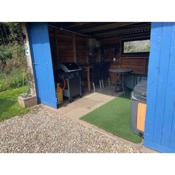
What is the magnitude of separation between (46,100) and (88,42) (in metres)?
3.10

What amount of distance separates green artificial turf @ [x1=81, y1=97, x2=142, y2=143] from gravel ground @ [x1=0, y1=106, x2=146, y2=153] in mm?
200

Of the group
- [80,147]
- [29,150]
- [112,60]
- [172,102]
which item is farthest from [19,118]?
[112,60]

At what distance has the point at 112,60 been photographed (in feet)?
21.5

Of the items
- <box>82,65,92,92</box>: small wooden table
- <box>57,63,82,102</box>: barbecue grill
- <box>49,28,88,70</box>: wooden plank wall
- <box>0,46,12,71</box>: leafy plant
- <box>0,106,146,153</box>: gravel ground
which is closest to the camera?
<box>0,106,146,153</box>: gravel ground

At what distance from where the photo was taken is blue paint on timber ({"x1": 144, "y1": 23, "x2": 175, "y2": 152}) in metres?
1.77

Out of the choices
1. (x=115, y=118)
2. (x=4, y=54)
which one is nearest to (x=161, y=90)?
(x=115, y=118)

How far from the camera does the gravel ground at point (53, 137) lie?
236 centimetres

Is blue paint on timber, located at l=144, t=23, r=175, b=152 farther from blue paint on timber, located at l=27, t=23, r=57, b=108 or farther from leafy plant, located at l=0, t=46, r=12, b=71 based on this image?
leafy plant, located at l=0, t=46, r=12, b=71

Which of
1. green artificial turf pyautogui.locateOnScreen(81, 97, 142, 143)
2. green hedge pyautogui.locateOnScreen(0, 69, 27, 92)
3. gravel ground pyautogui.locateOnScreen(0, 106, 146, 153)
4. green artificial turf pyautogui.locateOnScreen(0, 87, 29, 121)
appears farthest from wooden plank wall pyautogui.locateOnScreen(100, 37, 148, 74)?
green artificial turf pyautogui.locateOnScreen(0, 87, 29, 121)

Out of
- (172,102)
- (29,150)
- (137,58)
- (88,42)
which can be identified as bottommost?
Result: (29,150)
